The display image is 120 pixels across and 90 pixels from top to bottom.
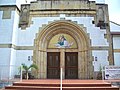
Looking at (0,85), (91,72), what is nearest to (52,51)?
(91,72)

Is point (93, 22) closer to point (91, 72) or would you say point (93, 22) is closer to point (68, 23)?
point (68, 23)

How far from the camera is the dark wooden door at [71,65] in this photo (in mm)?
14042

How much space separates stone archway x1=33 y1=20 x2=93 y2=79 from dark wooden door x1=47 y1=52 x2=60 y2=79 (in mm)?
286

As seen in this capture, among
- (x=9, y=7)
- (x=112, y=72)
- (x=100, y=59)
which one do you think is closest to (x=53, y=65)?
(x=100, y=59)

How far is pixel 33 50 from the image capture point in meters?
14.0

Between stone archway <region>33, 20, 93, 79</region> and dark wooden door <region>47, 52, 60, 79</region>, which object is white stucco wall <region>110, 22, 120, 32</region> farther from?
dark wooden door <region>47, 52, 60, 79</region>

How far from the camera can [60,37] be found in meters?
14.5

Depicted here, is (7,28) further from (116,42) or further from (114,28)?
(114,28)

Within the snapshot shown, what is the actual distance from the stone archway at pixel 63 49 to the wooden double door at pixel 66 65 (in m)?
0.29

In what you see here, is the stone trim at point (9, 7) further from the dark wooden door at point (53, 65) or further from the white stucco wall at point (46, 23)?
the dark wooden door at point (53, 65)

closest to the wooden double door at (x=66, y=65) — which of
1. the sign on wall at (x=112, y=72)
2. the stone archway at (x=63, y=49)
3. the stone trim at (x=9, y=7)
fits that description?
the stone archway at (x=63, y=49)

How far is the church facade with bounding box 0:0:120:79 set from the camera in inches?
539

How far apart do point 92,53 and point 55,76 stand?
11.0ft

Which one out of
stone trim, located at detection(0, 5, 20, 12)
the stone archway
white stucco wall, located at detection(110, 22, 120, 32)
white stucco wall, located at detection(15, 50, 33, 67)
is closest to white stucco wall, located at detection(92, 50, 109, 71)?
the stone archway
